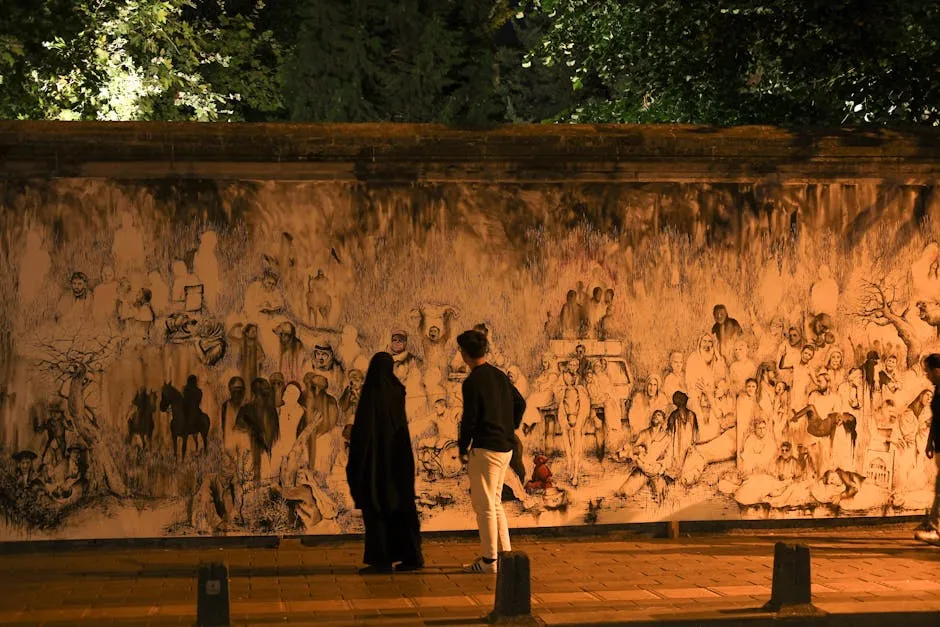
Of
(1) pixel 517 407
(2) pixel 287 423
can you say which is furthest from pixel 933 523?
(2) pixel 287 423

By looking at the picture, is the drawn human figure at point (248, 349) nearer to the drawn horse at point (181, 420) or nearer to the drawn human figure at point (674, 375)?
the drawn horse at point (181, 420)

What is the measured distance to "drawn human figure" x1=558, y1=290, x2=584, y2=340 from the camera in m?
11.6

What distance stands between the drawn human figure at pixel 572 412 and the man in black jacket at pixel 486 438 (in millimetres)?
1866

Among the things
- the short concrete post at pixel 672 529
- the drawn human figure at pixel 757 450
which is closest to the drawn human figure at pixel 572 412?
the short concrete post at pixel 672 529

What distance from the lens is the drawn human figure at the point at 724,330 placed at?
11789 mm

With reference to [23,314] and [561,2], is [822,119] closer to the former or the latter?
[561,2]

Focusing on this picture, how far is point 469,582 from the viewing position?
9484mm

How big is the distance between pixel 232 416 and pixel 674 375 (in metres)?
3.85

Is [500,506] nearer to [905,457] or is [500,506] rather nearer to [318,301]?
A: [318,301]

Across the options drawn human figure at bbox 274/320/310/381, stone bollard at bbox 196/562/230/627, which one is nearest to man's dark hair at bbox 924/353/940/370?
drawn human figure at bbox 274/320/310/381

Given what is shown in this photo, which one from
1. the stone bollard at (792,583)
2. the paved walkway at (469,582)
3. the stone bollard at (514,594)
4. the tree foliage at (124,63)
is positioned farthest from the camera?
the tree foliage at (124,63)

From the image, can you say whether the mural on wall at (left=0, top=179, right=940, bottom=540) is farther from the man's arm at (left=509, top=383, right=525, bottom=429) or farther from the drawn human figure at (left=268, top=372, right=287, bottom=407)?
the man's arm at (left=509, top=383, right=525, bottom=429)

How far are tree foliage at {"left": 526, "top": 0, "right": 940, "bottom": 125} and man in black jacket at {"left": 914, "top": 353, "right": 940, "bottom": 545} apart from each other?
4.93 m

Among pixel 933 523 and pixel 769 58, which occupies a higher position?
pixel 769 58
